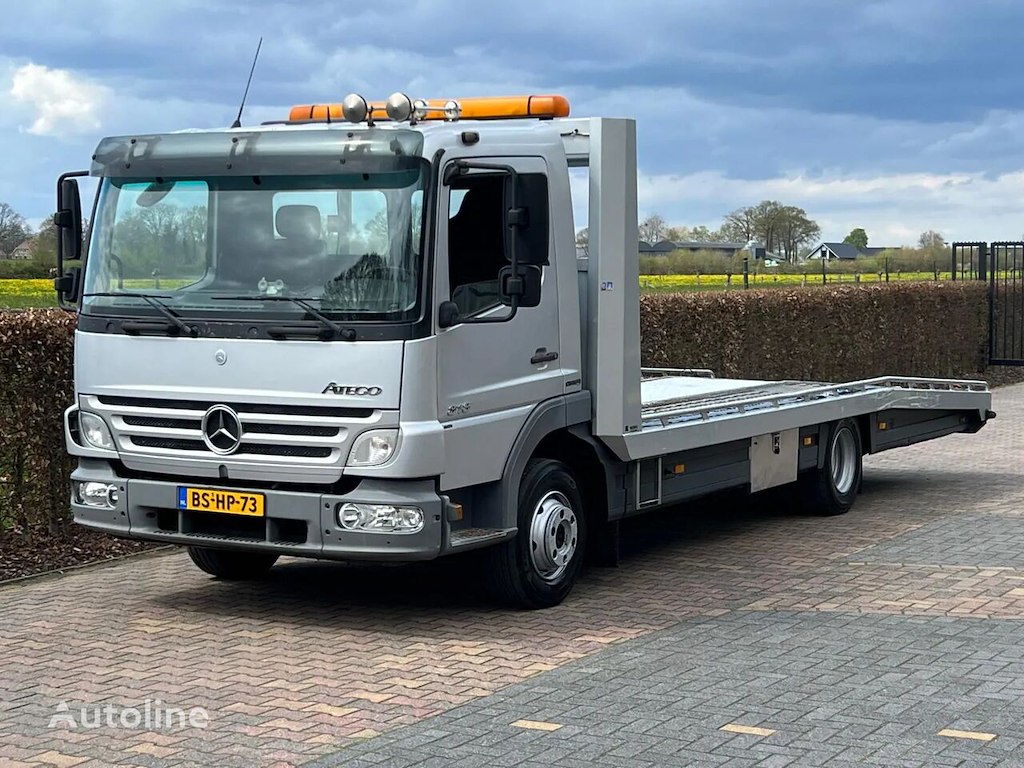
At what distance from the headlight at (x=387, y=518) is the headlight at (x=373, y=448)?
0.22 m

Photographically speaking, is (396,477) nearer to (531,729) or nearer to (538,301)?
(538,301)

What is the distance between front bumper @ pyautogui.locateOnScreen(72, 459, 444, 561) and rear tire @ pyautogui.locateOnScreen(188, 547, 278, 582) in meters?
1.04

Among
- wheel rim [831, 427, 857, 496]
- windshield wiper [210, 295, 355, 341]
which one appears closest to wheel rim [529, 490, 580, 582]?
windshield wiper [210, 295, 355, 341]

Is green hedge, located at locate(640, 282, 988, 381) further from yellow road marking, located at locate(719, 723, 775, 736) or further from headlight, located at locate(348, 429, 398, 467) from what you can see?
yellow road marking, located at locate(719, 723, 775, 736)

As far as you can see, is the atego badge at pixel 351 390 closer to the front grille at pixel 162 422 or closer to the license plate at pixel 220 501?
the license plate at pixel 220 501

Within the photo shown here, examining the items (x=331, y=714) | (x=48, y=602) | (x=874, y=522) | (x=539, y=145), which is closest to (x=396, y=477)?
(x=331, y=714)

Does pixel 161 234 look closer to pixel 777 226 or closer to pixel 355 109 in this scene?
pixel 355 109

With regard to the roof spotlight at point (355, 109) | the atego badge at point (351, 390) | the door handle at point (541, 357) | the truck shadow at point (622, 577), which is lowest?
the truck shadow at point (622, 577)

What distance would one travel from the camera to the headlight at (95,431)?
838cm

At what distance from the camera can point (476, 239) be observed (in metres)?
7.99

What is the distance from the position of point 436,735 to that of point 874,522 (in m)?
6.58

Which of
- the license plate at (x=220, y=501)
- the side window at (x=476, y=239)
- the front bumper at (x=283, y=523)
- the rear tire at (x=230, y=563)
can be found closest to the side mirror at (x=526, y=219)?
the side window at (x=476, y=239)

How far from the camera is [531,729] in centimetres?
612

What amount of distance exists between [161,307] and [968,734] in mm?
4695
